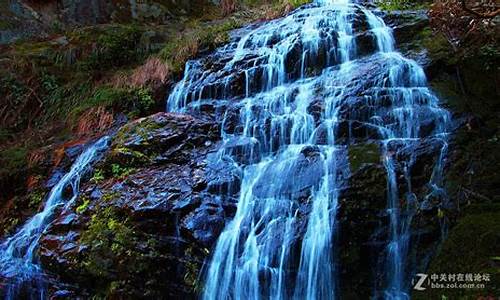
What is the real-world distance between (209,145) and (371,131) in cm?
198

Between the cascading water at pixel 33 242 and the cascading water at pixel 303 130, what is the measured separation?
1636 mm

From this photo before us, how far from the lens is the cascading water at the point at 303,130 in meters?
4.05

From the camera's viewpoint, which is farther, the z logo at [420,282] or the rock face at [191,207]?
the rock face at [191,207]

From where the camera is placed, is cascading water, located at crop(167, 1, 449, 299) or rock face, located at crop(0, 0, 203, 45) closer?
cascading water, located at crop(167, 1, 449, 299)

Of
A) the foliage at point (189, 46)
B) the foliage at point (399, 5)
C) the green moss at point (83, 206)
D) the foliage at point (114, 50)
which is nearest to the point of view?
the green moss at point (83, 206)

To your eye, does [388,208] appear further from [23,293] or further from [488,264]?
[23,293]

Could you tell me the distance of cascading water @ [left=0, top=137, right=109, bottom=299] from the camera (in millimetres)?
4332

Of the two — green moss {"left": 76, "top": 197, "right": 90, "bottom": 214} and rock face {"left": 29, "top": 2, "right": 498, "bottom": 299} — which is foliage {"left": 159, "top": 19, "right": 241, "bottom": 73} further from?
green moss {"left": 76, "top": 197, "right": 90, "bottom": 214}

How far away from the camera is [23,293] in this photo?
170 inches

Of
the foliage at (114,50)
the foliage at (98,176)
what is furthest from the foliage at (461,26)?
the foliage at (114,50)

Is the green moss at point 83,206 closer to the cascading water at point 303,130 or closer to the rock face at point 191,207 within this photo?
the rock face at point 191,207

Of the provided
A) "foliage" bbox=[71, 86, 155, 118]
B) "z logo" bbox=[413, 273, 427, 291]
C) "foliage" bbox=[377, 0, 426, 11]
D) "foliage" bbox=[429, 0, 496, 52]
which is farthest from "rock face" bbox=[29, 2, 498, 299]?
"foliage" bbox=[377, 0, 426, 11]

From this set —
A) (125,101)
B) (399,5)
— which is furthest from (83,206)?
(399,5)

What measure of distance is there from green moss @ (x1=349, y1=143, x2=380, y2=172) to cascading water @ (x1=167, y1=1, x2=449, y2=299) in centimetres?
9
